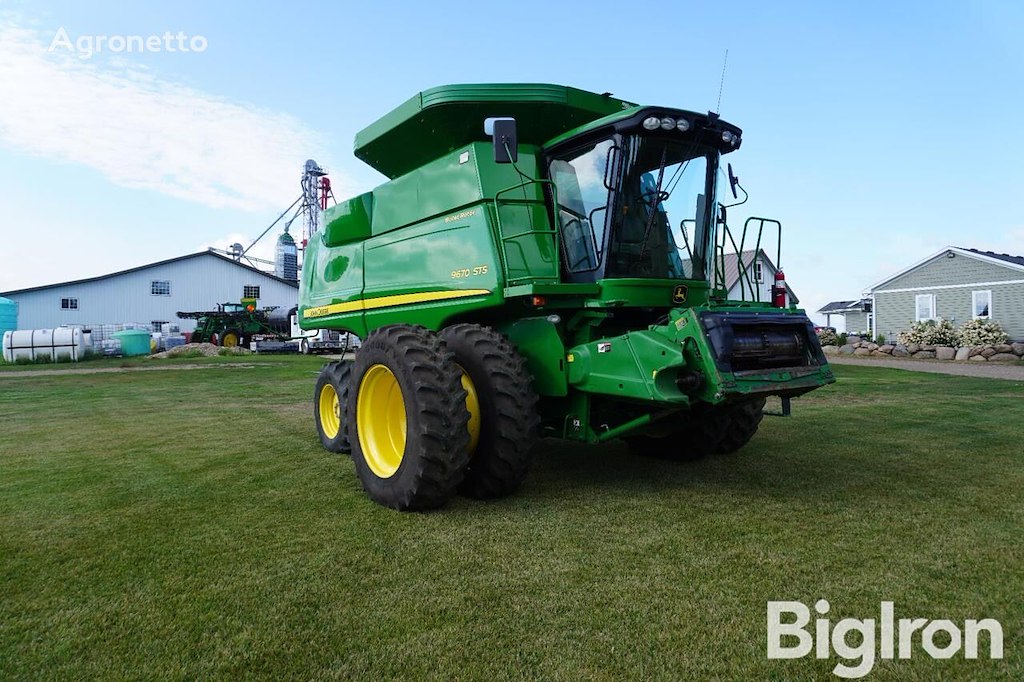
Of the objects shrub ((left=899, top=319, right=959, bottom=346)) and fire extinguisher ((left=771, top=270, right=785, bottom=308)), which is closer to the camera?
fire extinguisher ((left=771, top=270, right=785, bottom=308))

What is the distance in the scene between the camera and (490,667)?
257cm

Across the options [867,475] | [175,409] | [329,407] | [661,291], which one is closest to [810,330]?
[661,291]

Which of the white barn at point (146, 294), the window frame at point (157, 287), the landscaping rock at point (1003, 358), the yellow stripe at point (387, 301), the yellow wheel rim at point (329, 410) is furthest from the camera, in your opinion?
the window frame at point (157, 287)

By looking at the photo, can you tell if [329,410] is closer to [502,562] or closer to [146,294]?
[502,562]

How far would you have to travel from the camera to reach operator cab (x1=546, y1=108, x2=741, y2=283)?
5.04 meters

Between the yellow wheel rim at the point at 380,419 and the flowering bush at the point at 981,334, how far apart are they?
986 inches

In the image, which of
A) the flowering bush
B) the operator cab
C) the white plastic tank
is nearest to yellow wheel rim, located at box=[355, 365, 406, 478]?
the operator cab

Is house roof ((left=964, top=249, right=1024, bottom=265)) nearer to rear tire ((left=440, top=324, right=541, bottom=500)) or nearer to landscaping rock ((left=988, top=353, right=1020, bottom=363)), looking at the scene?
landscaping rock ((left=988, top=353, right=1020, bottom=363))

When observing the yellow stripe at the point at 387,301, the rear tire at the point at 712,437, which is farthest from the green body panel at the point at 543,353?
the rear tire at the point at 712,437

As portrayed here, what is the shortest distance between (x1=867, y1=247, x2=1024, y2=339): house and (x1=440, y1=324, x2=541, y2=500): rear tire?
28.5 metres

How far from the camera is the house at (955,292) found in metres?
26.3

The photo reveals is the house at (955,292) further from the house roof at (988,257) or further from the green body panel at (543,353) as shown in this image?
the green body panel at (543,353)

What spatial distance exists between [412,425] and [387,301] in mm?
2081

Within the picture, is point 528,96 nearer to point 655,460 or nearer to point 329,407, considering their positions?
point 655,460
